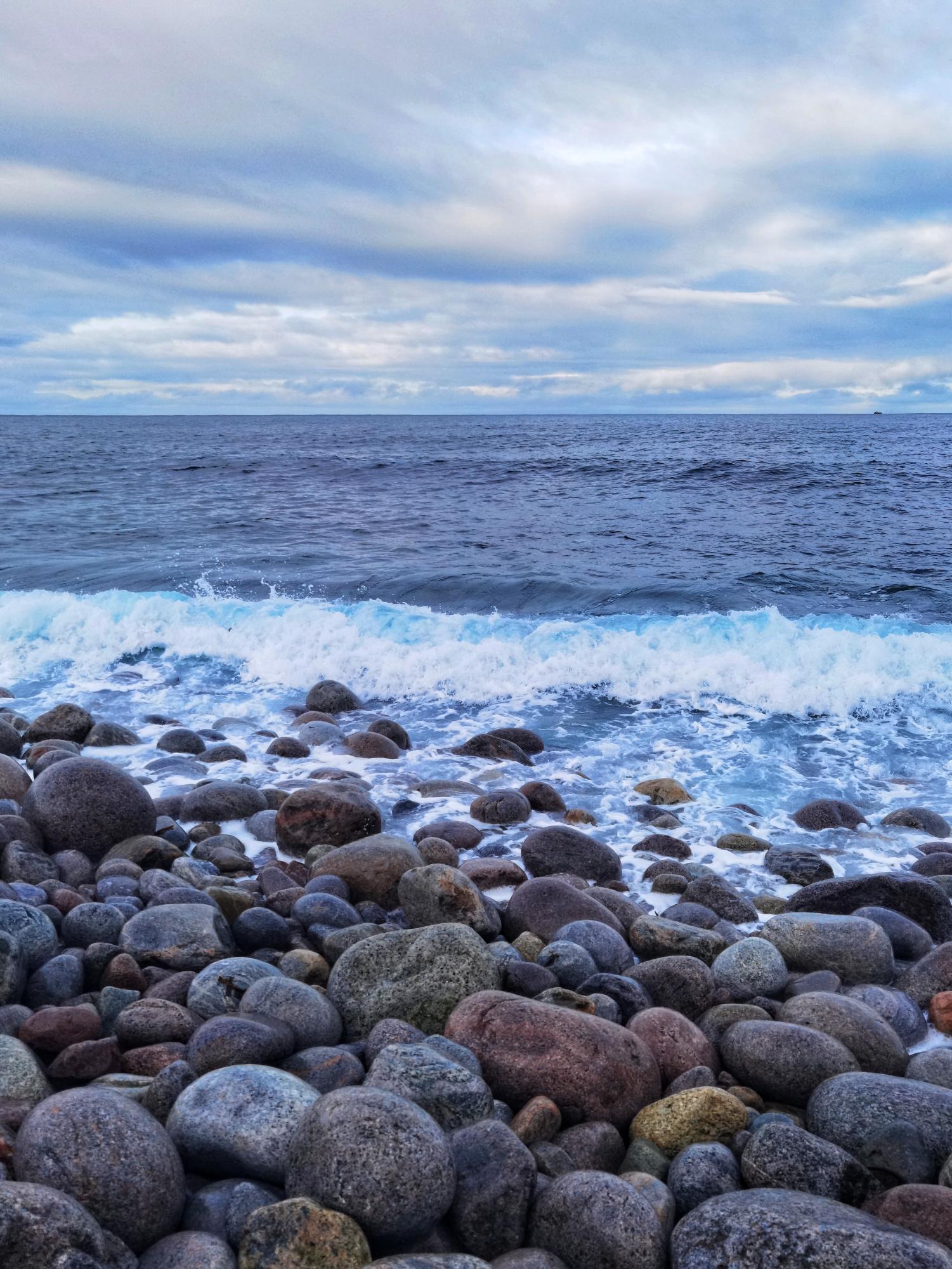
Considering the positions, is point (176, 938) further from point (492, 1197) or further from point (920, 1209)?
point (920, 1209)

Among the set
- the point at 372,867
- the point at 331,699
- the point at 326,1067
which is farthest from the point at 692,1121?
the point at 331,699

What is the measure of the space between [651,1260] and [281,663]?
393 inches

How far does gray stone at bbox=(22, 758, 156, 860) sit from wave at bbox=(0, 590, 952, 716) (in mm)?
5098

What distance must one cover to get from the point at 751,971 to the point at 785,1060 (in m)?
0.89

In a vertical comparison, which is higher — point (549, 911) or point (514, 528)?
point (514, 528)

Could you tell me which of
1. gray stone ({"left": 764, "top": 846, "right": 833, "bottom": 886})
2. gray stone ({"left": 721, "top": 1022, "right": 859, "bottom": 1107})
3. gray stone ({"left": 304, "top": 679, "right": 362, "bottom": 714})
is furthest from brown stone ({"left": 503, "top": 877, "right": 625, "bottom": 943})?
gray stone ({"left": 304, "top": 679, "right": 362, "bottom": 714})

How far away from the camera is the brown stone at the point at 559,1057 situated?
346cm

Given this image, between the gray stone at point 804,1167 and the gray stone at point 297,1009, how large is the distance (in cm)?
173

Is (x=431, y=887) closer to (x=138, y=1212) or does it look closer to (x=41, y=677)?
(x=138, y=1212)

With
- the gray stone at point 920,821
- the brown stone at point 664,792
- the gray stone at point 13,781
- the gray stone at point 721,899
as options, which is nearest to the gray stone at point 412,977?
the gray stone at point 721,899

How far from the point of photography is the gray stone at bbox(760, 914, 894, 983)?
491 centimetres

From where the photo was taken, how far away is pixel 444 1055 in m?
3.40

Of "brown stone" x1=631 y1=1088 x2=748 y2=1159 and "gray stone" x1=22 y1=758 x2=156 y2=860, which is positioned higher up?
"gray stone" x1=22 y1=758 x2=156 y2=860

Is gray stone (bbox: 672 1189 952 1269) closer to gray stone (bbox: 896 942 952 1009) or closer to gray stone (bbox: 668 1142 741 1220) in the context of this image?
gray stone (bbox: 668 1142 741 1220)
